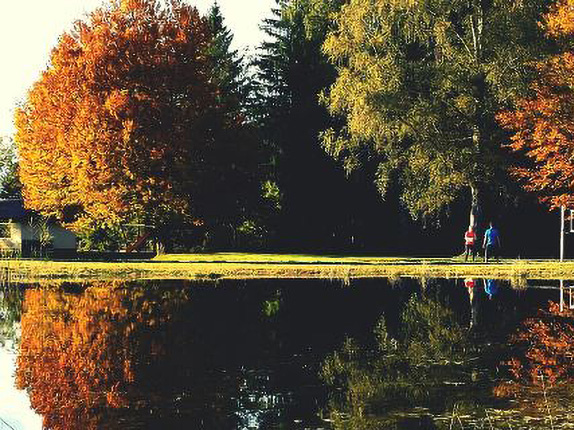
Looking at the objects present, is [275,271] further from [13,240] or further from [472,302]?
[13,240]

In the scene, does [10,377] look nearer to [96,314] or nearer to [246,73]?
[96,314]

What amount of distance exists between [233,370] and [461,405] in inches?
183

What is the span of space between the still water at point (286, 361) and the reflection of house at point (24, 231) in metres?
30.9

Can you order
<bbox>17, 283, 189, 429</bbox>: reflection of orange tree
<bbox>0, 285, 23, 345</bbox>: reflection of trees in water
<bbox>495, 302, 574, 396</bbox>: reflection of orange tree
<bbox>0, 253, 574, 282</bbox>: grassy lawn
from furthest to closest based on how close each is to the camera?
<bbox>0, 253, 574, 282</bbox>: grassy lawn < <bbox>0, 285, 23, 345</bbox>: reflection of trees in water < <bbox>495, 302, 574, 396</bbox>: reflection of orange tree < <bbox>17, 283, 189, 429</bbox>: reflection of orange tree

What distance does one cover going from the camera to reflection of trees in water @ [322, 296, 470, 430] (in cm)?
1318

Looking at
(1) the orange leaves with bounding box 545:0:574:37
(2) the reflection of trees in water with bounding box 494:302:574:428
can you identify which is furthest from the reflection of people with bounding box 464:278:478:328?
(1) the orange leaves with bounding box 545:0:574:37

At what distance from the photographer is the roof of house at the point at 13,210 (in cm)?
6462

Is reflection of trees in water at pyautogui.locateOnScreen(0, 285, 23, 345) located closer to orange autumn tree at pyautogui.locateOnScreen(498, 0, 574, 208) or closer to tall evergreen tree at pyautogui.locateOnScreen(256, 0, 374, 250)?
orange autumn tree at pyautogui.locateOnScreen(498, 0, 574, 208)

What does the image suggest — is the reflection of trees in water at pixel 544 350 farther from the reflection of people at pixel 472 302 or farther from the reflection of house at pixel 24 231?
the reflection of house at pixel 24 231

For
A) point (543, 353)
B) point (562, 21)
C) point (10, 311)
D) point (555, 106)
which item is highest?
point (562, 21)

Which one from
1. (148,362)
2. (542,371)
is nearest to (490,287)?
(542,371)

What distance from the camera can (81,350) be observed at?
63.8ft

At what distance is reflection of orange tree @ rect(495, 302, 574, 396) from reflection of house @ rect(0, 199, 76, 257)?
4193 centimetres

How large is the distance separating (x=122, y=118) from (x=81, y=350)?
117 feet
